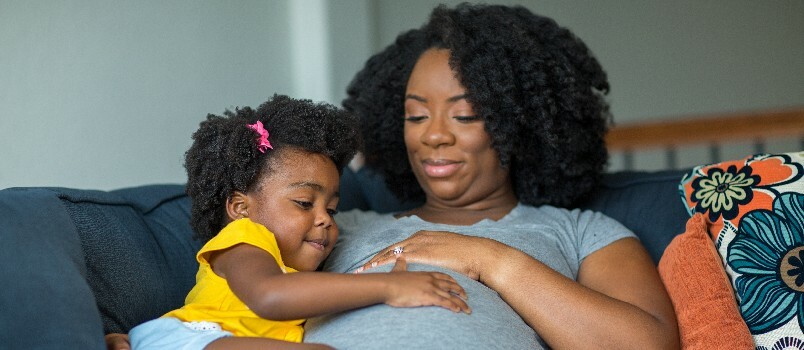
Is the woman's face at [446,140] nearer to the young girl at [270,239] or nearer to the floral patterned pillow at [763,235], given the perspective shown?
the young girl at [270,239]

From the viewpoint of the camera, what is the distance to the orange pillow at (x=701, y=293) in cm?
168

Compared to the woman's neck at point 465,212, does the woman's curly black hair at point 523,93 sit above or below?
above

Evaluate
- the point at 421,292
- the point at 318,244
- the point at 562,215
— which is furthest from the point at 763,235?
the point at 318,244

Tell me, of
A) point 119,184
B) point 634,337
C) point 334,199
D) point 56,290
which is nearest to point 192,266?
point 334,199

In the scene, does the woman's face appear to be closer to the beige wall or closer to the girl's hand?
the girl's hand

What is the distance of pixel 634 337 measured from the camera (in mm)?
1645

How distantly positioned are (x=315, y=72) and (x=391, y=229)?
1.62m

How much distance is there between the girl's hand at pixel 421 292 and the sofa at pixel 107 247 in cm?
49

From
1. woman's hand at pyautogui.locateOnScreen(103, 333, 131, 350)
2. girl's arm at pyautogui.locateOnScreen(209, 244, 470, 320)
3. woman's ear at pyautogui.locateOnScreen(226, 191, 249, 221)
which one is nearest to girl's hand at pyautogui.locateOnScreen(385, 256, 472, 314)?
girl's arm at pyautogui.locateOnScreen(209, 244, 470, 320)

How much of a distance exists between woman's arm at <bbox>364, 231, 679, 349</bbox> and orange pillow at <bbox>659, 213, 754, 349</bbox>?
0.11 feet

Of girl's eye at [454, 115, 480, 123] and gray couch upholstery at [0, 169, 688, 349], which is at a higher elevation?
girl's eye at [454, 115, 480, 123]

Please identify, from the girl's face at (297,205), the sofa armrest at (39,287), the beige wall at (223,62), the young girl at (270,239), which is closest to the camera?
the sofa armrest at (39,287)

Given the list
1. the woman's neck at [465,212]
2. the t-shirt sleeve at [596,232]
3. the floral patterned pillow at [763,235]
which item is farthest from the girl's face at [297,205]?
the floral patterned pillow at [763,235]

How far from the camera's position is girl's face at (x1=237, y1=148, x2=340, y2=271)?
5.32 feet
